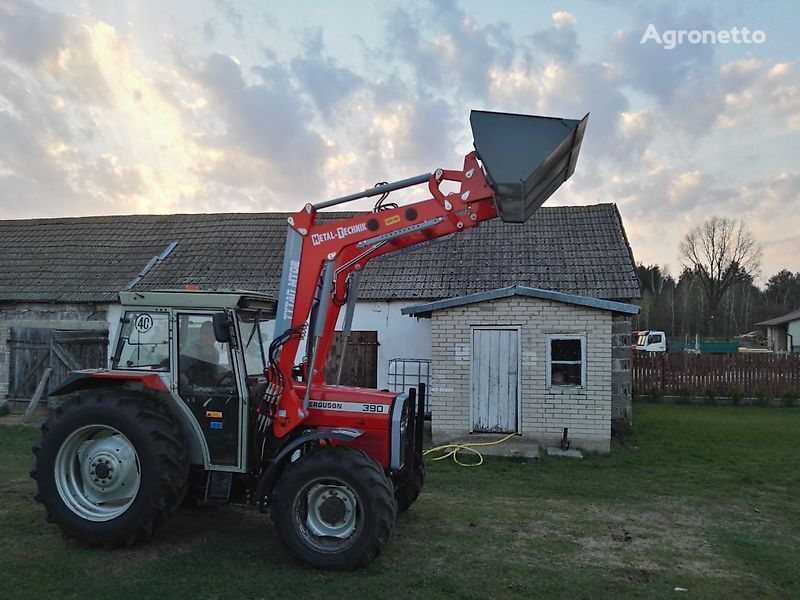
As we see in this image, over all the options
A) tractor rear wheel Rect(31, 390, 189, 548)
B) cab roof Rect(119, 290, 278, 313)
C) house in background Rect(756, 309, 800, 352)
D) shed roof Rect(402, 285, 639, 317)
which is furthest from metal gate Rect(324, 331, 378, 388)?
house in background Rect(756, 309, 800, 352)

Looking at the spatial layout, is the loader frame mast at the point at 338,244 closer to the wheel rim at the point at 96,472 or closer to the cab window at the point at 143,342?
the cab window at the point at 143,342

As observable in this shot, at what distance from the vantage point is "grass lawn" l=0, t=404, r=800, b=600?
15.0ft

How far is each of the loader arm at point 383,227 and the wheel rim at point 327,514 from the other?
0.63m

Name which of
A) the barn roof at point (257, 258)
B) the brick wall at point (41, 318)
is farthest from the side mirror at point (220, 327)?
the brick wall at point (41, 318)

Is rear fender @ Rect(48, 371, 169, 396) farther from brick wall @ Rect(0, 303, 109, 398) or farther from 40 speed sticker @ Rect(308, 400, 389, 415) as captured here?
brick wall @ Rect(0, 303, 109, 398)

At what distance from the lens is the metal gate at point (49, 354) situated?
13.3 metres

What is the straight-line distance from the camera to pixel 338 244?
5.39 m

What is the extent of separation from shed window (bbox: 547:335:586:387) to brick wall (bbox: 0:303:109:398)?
9.63m

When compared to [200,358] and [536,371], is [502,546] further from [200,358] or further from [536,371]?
[536,371]

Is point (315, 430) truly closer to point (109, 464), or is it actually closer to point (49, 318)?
point (109, 464)

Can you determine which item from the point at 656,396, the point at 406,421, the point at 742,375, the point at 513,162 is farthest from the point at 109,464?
the point at 742,375

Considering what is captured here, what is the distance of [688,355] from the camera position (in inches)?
707

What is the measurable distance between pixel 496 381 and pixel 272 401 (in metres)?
5.86

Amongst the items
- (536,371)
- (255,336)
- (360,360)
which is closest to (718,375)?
(536,371)
